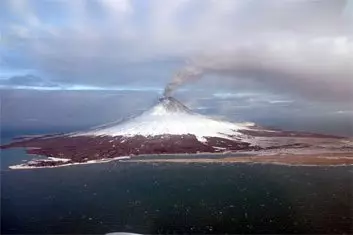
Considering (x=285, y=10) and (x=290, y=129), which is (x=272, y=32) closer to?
(x=285, y=10)

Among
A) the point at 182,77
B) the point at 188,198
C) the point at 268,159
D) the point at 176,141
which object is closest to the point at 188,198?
the point at 188,198

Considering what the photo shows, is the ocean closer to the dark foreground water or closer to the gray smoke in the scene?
the dark foreground water

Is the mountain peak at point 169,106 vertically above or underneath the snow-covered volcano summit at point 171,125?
above

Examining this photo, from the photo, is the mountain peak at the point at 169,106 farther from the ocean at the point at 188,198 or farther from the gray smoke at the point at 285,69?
the ocean at the point at 188,198

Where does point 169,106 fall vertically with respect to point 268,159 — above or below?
above

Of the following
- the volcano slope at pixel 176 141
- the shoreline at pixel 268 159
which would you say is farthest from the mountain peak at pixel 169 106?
the shoreline at pixel 268 159

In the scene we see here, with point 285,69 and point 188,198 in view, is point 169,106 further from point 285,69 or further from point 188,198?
point 285,69
